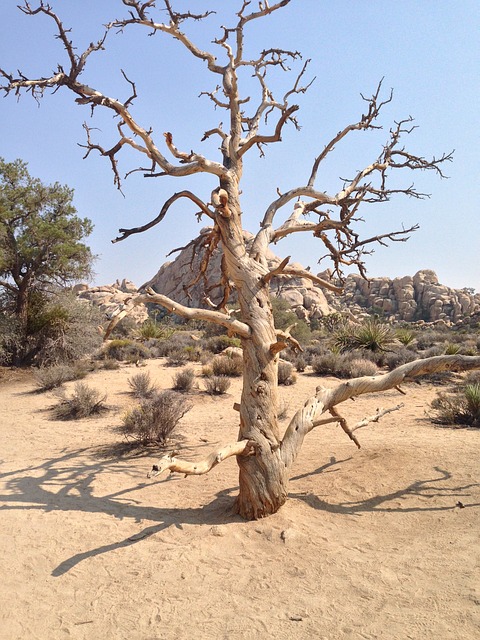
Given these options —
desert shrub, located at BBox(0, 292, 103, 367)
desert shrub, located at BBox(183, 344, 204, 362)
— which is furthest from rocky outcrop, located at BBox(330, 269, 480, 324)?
desert shrub, located at BBox(0, 292, 103, 367)

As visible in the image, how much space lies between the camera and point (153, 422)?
Answer: 321 inches

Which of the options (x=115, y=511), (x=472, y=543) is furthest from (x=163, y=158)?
(x=472, y=543)

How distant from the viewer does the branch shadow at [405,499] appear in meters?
4.95

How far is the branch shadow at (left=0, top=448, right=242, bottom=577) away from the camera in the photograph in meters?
4.95

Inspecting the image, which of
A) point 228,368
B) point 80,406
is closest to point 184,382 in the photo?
point 228,368

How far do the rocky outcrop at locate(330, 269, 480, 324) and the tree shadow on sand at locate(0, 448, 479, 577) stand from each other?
156 ft

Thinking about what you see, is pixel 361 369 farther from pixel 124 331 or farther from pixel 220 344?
pixel 124 331

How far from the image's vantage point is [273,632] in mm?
3158

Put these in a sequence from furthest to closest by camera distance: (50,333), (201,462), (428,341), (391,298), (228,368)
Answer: (391,298) < (428,341) < (50,333) < (228,368) < (201,462)

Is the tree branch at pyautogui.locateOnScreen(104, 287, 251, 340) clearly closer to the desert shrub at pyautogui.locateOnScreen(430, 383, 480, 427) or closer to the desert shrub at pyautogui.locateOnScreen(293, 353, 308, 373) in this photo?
the desert shrub at pyautogui.locateOnScreen(430, 383, 480, 427)

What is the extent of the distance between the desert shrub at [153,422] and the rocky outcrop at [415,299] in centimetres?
4554

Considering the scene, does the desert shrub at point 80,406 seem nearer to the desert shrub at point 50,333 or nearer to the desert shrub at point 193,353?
the desert shrub at point 50,333

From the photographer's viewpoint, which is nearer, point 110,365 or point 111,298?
point 110,365

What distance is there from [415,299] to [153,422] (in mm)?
56814
